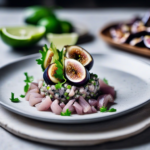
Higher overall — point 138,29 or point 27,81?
point 138,29

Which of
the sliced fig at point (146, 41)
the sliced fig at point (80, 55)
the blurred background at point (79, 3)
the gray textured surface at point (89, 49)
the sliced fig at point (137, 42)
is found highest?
the sliced fig at point (80, 55)

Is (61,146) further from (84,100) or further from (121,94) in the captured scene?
(121,94)

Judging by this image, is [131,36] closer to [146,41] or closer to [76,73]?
[146,41]

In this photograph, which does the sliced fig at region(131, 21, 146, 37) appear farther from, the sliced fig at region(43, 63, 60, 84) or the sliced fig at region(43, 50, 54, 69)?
the sliced fig at region(43, 63, 60, 84)

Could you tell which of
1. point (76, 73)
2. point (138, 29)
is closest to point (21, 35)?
point (138, 29)

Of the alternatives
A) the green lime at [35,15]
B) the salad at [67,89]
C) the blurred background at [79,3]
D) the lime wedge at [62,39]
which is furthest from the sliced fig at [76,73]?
the blurred background at [79,3]

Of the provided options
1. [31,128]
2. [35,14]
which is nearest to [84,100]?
[31,128]

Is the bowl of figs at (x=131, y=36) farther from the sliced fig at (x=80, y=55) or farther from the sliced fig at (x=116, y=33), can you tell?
the sliced fig at (x=80, y=55)

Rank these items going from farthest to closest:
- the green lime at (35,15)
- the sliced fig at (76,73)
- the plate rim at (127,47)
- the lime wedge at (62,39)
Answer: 1. the green lime at (35,15)
2. the lime wedge at (62,39)
3. the plate rim at (127,47)
4. the sliced fig at (76,73)
